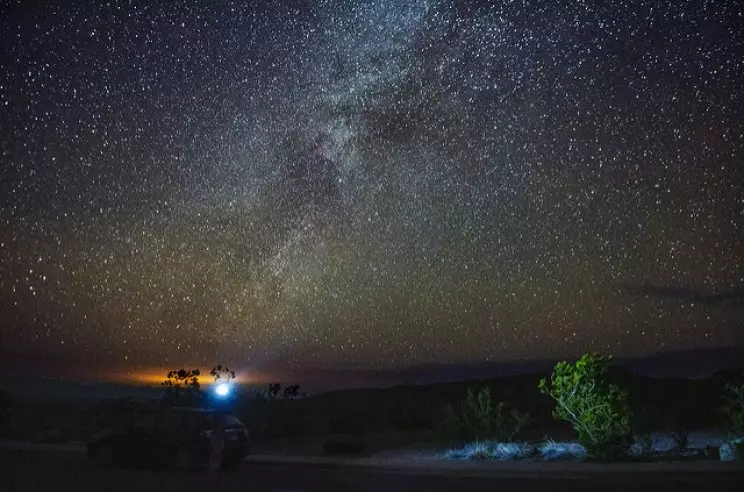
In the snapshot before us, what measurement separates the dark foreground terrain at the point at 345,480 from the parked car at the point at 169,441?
Result: 0.46 meters

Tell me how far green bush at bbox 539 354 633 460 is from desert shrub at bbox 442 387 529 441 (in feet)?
8.28

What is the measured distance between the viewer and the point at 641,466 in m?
15.7

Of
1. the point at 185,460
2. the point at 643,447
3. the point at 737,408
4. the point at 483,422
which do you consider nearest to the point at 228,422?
the point at 185,460

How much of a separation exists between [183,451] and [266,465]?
1998 mm

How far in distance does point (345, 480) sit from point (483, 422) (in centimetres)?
740

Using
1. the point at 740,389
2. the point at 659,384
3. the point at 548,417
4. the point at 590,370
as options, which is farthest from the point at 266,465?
the point at 659,384

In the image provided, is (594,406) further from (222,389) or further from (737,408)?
(222,389)

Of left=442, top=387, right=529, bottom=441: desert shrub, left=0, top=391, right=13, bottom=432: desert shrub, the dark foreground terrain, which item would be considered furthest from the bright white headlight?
left=0, top=391, right=13, bottom=432: desert shrub

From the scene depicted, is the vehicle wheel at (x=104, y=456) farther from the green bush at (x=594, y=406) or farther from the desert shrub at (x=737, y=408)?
the desert shrub at (x=737, y=408)

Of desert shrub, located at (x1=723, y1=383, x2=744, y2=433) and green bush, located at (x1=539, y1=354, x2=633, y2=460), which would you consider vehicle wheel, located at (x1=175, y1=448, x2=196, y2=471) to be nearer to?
green bush, located at (x1=539, y1=354, x2=633, y2=460)

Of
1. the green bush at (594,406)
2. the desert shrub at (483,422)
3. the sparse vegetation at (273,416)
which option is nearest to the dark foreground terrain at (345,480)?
the green bush at (594,406)

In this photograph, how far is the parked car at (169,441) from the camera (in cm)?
1659

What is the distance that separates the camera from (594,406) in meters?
17.5

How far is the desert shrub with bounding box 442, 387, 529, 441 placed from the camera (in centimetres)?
2064
